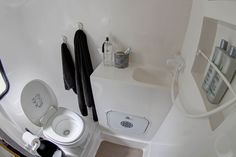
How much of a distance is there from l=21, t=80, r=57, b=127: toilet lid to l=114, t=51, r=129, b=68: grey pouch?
30.2 inches

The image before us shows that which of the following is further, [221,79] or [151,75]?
[151,75]

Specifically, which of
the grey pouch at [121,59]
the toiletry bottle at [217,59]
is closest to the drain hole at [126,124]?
the grey pouch at [121,59]

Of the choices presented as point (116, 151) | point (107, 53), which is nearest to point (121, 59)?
point (107, 53)

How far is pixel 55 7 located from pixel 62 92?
945 millimetres

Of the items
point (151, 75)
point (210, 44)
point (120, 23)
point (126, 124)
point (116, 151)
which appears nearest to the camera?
point (210, 44)

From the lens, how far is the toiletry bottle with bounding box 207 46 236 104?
500 millimetres

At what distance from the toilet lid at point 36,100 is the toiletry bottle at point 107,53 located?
0.67 m

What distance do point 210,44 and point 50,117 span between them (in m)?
1.52

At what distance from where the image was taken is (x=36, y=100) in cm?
140

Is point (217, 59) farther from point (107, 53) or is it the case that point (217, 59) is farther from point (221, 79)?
point (107, 53)

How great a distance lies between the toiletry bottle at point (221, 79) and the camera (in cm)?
50

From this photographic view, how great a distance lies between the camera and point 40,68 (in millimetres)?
1680

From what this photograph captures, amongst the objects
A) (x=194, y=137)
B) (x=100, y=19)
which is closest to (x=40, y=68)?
(x=100, y=19)

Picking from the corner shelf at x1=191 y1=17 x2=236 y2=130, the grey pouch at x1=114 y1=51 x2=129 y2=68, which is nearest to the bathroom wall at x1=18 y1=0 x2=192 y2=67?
the grey pouch at x1=114 y1=51 x2=129 y2=68
